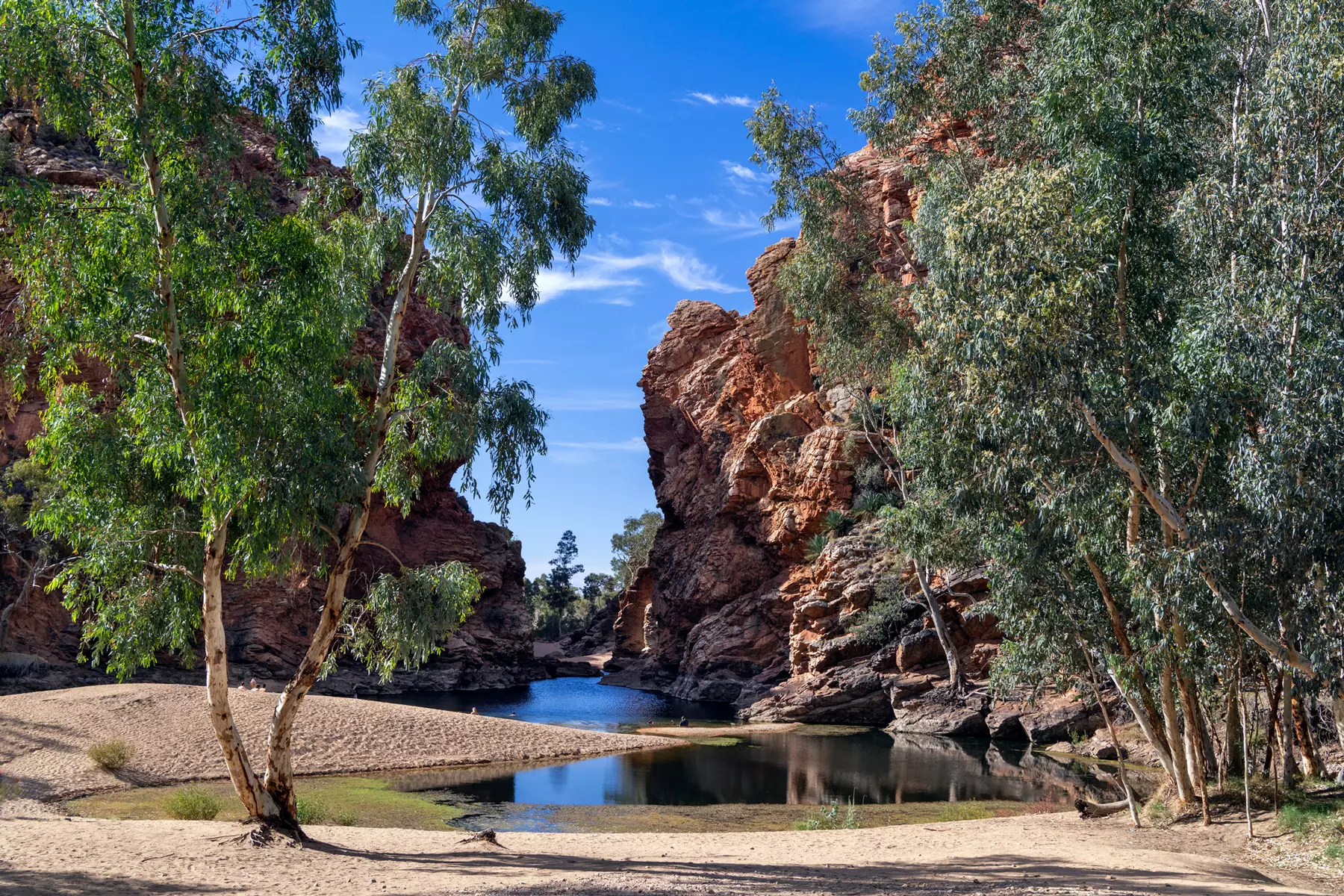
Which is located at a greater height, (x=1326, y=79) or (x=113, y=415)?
(x=1326, y=79)

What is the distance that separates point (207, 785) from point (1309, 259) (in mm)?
23100

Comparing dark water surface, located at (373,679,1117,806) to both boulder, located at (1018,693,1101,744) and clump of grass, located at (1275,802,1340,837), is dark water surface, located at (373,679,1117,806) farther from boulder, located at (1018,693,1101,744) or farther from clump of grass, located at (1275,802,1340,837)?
clump of grass, located at (1275,802,1340,837)

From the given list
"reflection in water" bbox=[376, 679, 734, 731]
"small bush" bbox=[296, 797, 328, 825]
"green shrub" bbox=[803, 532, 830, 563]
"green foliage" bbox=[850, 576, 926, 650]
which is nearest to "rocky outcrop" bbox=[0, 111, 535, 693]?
"reflection in water" bbox=[376, 679, 734, 731]

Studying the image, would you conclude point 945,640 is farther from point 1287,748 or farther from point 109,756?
point 109,756

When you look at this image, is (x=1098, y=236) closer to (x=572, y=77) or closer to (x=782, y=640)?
(x=572, y=77)

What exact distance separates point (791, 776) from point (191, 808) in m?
15.4

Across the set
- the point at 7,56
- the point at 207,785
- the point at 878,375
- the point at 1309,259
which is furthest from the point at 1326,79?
the point at 207,785

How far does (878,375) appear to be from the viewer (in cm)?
3045

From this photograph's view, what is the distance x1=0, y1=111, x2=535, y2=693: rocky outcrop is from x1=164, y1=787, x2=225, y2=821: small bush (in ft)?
24.5

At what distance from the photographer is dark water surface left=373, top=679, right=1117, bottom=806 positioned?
21234mm

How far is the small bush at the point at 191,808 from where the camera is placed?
1525 cm

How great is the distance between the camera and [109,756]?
20000 millimetres

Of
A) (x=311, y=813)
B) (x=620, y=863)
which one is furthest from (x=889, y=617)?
(x=620, y=863)

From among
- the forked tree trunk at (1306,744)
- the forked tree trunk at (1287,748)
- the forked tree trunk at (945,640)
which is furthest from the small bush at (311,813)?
the forked tree trunk at (945,640)
